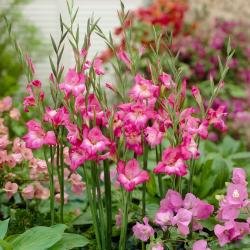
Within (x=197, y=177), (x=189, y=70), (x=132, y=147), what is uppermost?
(x=132, y=147)

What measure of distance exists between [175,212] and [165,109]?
0.35 m

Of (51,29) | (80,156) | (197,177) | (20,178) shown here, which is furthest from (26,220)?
(51,29)

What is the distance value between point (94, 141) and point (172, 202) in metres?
0.31

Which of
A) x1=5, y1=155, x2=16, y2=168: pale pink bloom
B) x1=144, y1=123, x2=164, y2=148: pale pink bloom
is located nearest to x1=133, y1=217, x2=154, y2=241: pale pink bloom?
x1=144, y1=123, x2=164, y2=148: pale pink bloom

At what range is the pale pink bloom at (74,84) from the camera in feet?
6.58

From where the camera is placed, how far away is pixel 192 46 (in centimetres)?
618

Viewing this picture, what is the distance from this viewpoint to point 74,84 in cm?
202

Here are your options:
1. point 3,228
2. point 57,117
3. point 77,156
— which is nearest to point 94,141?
point 77,156

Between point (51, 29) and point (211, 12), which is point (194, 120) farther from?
point (51, 29)

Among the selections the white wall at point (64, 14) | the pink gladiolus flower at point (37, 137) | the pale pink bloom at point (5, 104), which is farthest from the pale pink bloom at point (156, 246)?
the white wall at point (64, 14)

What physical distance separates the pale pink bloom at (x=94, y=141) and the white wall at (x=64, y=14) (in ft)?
18.9

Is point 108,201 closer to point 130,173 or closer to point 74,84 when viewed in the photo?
point 130,173

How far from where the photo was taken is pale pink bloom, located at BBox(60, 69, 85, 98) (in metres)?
2.01

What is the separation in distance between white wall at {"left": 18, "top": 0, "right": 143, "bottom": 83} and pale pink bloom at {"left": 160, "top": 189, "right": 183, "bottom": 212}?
5.74 m
